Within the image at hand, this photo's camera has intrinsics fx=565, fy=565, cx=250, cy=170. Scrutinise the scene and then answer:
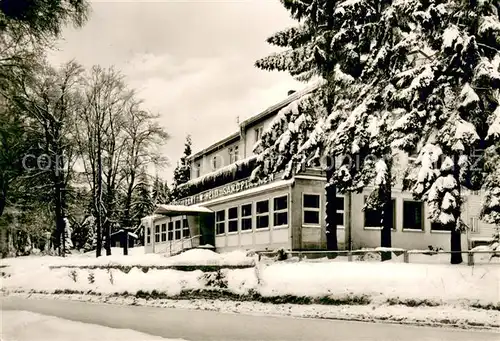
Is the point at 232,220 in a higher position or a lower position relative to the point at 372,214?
lower

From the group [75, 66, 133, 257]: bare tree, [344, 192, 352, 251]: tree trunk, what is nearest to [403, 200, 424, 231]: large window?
[344, 192, 352, 251]: tree trunk

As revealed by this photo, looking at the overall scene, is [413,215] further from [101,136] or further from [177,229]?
[177,229]

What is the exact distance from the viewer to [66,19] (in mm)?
8945

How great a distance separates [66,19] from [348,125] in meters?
9.53

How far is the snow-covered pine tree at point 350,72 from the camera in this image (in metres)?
16.2

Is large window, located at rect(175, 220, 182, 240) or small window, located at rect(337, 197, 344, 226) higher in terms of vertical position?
small window, located at rect(337, 197, 344, 226)

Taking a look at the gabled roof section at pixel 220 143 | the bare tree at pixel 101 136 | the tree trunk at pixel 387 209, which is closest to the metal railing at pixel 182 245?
the bare tree at pixel 101 136

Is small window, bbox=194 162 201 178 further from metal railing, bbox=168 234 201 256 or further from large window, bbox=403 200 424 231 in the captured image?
large window, bbox=403 200 424 231

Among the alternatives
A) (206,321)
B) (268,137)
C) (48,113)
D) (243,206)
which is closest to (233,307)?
(206,321)

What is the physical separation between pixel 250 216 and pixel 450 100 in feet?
39.6

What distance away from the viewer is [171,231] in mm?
33938

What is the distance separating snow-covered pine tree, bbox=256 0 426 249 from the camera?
53.2ft

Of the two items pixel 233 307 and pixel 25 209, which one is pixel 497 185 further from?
pixel 25 209

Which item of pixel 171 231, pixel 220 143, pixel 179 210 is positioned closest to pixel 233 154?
pixel 220 143
